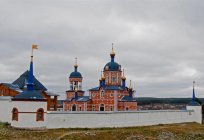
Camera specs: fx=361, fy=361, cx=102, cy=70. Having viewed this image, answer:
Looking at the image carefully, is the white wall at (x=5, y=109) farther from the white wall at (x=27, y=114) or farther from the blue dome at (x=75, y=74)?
the blue dome at (x=75, y=74)

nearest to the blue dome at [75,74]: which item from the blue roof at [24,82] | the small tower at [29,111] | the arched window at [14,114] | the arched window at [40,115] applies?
the blue roof at [24,82]

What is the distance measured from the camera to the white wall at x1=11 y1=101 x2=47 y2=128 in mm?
30953

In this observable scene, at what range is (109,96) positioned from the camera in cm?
4866

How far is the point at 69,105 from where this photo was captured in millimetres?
53188

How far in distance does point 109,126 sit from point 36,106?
7.50 metres

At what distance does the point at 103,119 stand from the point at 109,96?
14.4 metres

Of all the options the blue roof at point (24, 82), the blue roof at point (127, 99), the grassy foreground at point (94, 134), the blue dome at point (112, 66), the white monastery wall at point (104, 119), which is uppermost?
the blue dome at point (112, 66)

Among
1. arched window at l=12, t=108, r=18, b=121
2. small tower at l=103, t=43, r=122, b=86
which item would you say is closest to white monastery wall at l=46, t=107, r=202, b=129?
arched window at l=12, t=108, r=18, b=121

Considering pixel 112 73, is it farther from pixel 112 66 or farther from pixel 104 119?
pixel 104 119

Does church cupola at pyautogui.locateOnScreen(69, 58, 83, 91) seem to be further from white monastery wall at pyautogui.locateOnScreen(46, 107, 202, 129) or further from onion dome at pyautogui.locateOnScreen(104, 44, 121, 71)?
white monastery wall at pyautogui.locateOnScreen(46, 107, 202, 129)

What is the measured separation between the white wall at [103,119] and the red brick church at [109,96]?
7.77m

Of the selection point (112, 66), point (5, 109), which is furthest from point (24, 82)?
point (112, 66)

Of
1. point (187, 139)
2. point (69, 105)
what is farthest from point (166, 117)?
point (69, 105)

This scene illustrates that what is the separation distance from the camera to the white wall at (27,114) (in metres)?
31.0
